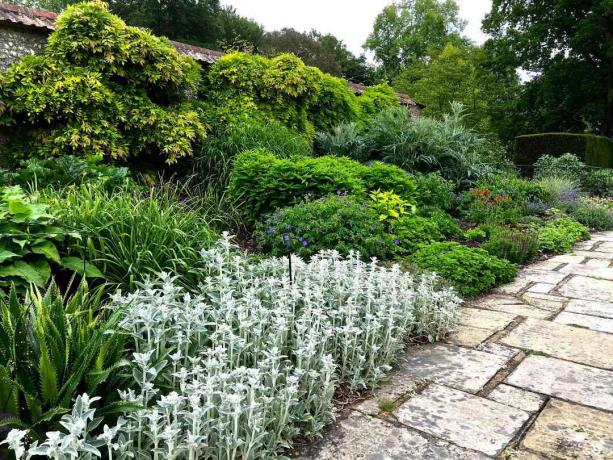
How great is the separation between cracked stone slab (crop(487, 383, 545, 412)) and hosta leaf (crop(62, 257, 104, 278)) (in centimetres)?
220

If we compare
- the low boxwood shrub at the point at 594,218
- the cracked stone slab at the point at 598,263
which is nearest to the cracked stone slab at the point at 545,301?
the cracked stone slab at the point at 598,263

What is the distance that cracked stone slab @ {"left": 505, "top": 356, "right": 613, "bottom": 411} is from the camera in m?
2.10

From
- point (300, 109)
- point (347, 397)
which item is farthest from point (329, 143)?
point (347, 397)

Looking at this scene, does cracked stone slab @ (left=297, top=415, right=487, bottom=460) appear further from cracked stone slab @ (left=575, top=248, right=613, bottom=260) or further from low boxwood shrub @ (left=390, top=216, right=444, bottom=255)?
cracked stone slab @ (left=575, top=248, right=613, bottom=260)

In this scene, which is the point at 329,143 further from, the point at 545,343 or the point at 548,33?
the point at 548,33

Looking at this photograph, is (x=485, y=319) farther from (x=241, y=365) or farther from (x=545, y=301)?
(x=241, y=365)

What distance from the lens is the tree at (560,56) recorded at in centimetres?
1767

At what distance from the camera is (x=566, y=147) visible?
13523 mm

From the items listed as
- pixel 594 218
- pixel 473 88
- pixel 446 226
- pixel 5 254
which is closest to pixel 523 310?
pixel 446 226

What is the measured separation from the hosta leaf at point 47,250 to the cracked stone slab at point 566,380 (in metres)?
2.48

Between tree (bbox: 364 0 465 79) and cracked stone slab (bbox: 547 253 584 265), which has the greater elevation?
tree (bbox: 364 0 465 79)

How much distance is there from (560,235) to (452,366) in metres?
4.28

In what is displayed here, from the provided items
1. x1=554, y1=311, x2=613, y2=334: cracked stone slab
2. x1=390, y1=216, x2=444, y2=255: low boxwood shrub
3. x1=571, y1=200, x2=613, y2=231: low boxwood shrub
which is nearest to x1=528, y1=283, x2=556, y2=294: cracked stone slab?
x1=554, y1=311, x2=613, y2=334: cracked stone slab

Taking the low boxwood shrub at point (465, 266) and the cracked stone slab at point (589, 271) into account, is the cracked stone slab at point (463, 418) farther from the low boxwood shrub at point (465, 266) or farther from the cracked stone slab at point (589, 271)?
the cracked stone slab at point (589, 271)
